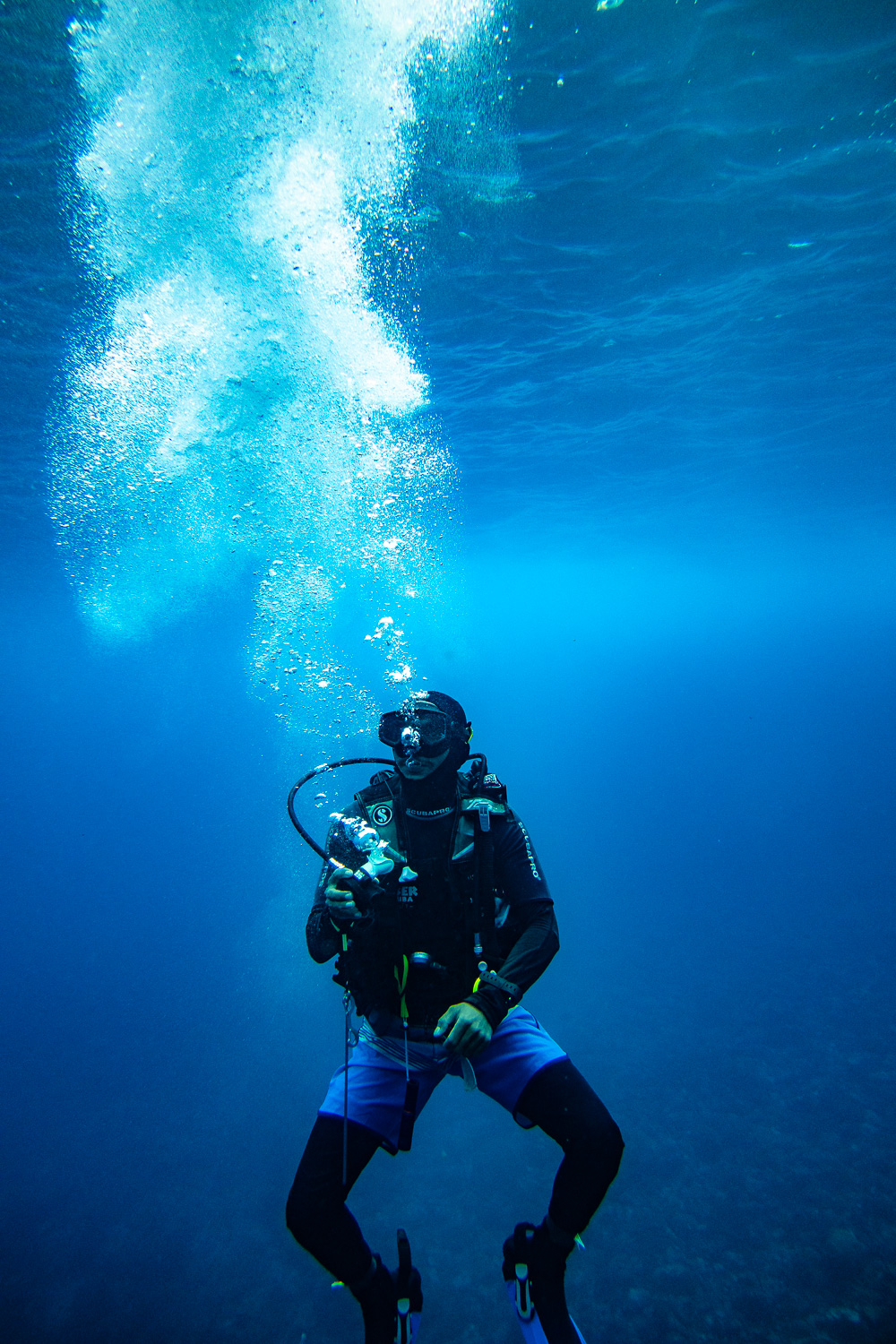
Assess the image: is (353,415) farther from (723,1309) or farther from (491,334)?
(723,1309)

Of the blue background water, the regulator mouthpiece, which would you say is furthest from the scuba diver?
the blue background water

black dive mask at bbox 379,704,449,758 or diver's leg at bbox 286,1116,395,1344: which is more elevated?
black dive mask at bbox 379,704,449,758

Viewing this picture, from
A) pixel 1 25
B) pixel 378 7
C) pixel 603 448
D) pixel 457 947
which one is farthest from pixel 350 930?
pixel 603 448

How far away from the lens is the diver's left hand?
2.45 meters

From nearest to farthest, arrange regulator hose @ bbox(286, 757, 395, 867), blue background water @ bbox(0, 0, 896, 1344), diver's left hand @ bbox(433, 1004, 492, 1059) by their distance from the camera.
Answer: diver's left hand @ bbox(433, 1004, 492, 1059)
regulator hose @ bbox(286, 757, 395, 867)
blue background water @ bbox(0, 0, 896, 1344)

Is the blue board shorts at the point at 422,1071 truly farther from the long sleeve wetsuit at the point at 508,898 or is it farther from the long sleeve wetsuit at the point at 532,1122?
the long sleeve wetsuit at the point at 508,898

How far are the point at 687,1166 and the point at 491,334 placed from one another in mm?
15291

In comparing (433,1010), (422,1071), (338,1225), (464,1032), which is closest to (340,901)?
(464,1032)

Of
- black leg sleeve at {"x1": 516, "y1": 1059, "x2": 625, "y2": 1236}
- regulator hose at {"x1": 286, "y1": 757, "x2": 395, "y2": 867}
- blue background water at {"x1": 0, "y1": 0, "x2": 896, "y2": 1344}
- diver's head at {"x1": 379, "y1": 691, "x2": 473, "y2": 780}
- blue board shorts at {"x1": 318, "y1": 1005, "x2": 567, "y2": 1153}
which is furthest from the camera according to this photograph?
blue background water at {"x1": 0, "y1": 0, "x2": 896, "y2": 1344}

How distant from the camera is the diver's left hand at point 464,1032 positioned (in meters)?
2.45

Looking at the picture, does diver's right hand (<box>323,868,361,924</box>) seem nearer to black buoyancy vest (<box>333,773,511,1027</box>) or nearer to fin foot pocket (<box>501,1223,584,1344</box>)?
black buoyancy vest (<box>333,773,511,1027</box>)

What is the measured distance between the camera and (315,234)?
302 inches

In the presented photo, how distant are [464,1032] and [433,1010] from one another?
579 mm

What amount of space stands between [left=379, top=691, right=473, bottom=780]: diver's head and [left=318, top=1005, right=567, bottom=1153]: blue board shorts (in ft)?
5.02
